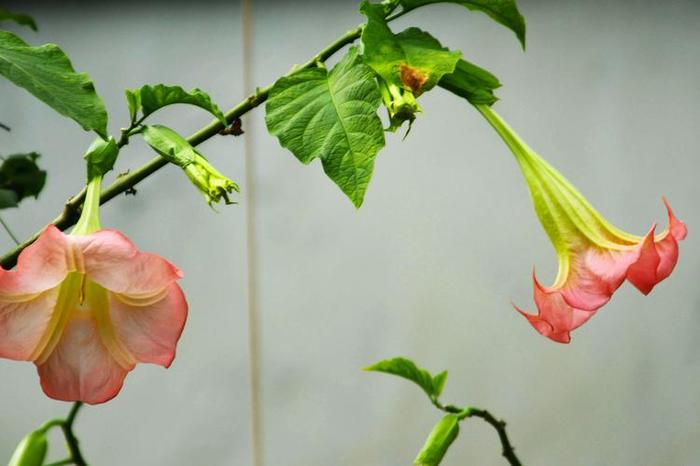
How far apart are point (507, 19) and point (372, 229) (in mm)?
849

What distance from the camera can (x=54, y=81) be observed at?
13.1 inches

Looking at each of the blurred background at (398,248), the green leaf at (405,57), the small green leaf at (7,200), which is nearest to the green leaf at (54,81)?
the green leaf at (405,57)

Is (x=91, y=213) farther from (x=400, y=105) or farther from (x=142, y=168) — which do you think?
(x=400, y=105)

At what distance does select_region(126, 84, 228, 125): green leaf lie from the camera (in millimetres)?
387

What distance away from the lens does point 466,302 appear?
1.25 m

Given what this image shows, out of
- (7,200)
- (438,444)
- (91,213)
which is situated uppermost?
(7,200)

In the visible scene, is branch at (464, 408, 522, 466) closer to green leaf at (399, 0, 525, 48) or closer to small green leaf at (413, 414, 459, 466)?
small green leaf at (413, 414, 459, 466)

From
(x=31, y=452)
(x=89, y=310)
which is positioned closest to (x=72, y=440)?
(x=31, y=452)

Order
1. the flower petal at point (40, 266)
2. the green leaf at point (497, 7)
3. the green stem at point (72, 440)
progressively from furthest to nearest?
the green stem at point (72, 440)
the green leaf at point (497, 7)
the flower petal at point (40, 266)

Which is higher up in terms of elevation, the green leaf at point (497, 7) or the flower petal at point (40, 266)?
the green leaf at point (497, 7)

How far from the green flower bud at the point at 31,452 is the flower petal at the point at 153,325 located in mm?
186

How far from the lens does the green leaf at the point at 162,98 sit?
387mm

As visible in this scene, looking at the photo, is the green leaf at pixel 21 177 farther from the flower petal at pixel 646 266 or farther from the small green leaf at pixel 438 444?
the flower petal at pixel 646 266

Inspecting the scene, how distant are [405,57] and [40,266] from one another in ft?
0.62
